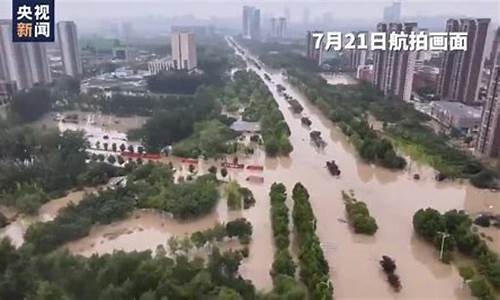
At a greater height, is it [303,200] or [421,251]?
[303,200]

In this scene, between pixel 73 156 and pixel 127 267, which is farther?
pixel 73 156

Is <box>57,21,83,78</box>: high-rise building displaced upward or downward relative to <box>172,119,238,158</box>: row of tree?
upward

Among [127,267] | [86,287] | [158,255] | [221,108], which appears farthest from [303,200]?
[221,108]

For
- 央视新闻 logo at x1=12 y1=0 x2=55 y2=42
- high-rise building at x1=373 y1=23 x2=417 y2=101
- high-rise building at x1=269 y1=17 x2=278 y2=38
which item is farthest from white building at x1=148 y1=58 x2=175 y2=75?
央视新闻 logo at x1=12 y1=0 x2=55 y2=42

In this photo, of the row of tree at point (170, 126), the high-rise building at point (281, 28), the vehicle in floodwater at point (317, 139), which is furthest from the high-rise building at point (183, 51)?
the high-rise building at point (281, 28)

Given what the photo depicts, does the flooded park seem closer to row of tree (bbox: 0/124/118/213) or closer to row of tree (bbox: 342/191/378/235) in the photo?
row of tree (bbox: 342/191/378/235)

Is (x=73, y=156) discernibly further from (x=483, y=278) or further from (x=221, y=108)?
(x=483, y=278)

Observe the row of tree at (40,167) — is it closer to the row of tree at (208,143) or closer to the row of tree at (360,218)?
the row of tree at (208,143)
